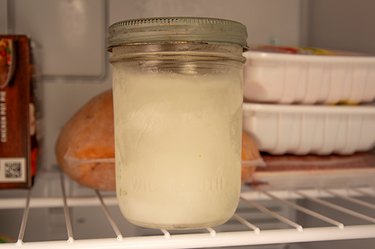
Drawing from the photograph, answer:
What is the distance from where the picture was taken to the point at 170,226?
2.20 feet

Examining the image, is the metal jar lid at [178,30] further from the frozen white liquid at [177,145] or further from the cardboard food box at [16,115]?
the cardboard food box at [16,115]

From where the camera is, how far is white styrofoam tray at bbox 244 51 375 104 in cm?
98

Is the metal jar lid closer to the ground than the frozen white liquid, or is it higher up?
higher up

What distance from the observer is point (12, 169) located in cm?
93

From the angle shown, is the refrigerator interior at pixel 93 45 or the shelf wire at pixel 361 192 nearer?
the shelf wire at pixel 361 192

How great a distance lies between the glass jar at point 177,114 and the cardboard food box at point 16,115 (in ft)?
0.98

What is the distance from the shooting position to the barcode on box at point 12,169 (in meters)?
→ 0.93

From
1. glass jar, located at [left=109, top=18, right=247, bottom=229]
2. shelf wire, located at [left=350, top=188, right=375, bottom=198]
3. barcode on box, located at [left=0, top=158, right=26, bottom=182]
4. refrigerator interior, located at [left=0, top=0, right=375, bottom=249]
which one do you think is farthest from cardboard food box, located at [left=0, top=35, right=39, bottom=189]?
shelf wire, located at [left=350, top=188, right=375, bottom=198]

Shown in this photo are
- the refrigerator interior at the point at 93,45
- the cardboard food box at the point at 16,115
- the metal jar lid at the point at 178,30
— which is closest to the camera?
the metal jar lid at the point at 178,30

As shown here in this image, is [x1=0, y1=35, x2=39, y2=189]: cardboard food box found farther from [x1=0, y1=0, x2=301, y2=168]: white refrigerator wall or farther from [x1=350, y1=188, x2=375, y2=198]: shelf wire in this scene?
[x1=350, y1=188, x2=375, y2=198]: shelf wire

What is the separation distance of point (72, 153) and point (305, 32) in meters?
0.70

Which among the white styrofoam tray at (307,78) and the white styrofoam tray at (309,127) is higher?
the white styrofoam tray at (307,78)

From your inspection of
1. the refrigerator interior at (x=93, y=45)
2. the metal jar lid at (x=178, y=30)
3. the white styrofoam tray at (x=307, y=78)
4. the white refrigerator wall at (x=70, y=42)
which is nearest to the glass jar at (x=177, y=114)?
the metal jar lid at (x=178, y=30)

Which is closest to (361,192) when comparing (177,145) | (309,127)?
(309,127)
